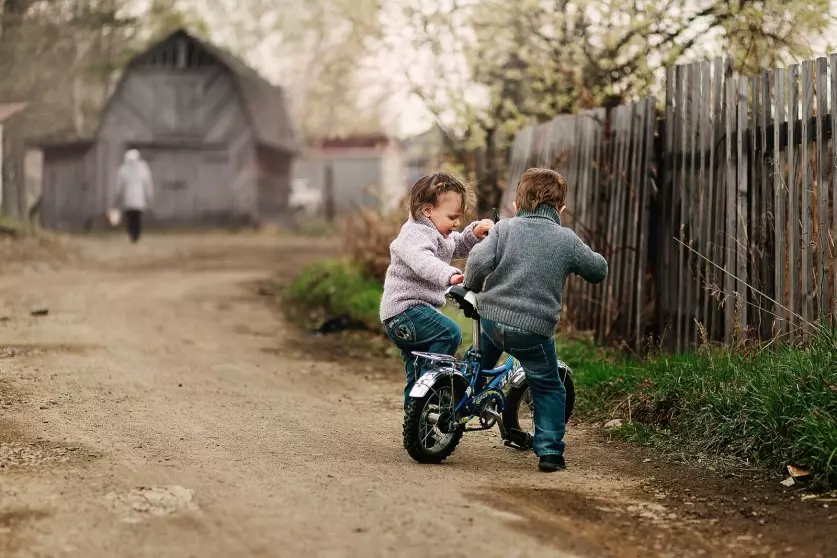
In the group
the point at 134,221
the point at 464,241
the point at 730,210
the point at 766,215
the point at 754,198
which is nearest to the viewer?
the point at 464,241

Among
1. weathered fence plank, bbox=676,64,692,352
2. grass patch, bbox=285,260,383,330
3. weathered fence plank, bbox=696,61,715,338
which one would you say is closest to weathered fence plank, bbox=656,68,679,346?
weathered fence plank, bbox=676,64,692,352

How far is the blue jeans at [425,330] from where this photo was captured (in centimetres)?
618

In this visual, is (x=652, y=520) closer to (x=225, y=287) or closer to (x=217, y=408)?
(x=217, y=408)

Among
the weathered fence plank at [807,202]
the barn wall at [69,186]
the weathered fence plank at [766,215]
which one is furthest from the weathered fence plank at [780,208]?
the barn wall at [69,186]

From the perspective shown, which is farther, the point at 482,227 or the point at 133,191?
the point at 133,191

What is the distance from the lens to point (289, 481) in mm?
5367

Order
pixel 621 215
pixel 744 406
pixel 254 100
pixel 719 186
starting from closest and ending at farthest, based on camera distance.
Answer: pixel 744 406, pixel 719 186, pixel 621 215, pixel 254 100

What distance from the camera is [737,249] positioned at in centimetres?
751

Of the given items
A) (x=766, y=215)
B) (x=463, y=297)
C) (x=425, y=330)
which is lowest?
(x=425, y=330)

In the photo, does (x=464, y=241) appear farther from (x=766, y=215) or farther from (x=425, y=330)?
(x=766, y=215)

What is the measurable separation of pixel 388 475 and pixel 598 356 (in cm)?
358

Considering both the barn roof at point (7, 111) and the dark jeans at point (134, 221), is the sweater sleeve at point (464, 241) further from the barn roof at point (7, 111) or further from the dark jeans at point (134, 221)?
the dark jeans at point (134, 221)

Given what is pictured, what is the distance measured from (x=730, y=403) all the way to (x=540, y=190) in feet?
5.05

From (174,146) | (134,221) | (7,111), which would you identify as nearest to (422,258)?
(7,111)
